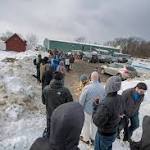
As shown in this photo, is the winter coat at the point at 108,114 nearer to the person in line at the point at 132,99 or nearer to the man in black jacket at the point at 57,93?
the man in black jacket at the point at 57,93

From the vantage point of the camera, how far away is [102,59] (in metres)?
50.6

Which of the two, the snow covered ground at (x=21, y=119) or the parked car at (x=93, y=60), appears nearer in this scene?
the snow covered ground at (x=21, y=119)

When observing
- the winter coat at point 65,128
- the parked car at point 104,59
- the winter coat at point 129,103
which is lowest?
the parked car at point 104,59

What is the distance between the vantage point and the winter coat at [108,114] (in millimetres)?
6012

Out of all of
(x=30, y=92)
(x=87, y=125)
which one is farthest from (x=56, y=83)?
(x=30, y=92)

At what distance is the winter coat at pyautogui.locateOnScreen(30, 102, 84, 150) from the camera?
358 cm

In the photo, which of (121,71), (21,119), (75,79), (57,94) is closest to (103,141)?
(57,94)

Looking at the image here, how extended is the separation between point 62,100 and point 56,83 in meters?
0.37

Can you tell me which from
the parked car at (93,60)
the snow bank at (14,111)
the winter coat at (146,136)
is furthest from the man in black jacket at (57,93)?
the parked car at (93,60)

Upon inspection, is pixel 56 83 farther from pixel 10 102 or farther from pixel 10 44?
pixel 10 44

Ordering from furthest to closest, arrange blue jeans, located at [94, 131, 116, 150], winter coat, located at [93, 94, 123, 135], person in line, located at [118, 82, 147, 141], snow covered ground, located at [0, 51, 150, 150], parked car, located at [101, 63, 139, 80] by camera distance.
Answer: parked car, located at [101, 63, 139, 80], snow covered ground, located at [0, 51, 150, 150], person in line, located at [118, 82, 147, 141], blue jeans, located at [94, 131, 116, 150], winter coat, located at [93, 94, 123, 135]

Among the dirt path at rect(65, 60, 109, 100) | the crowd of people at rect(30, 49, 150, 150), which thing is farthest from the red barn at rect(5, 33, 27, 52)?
the crowd of people at rect(30, 49, 150, 150)

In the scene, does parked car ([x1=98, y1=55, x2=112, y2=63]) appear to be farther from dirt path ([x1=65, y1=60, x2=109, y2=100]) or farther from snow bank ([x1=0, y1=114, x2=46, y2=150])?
snow bank ([x1=0, y1=114, x2=46, y2=150])

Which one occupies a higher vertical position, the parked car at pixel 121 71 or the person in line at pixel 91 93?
the person in line at pixel 91 93
